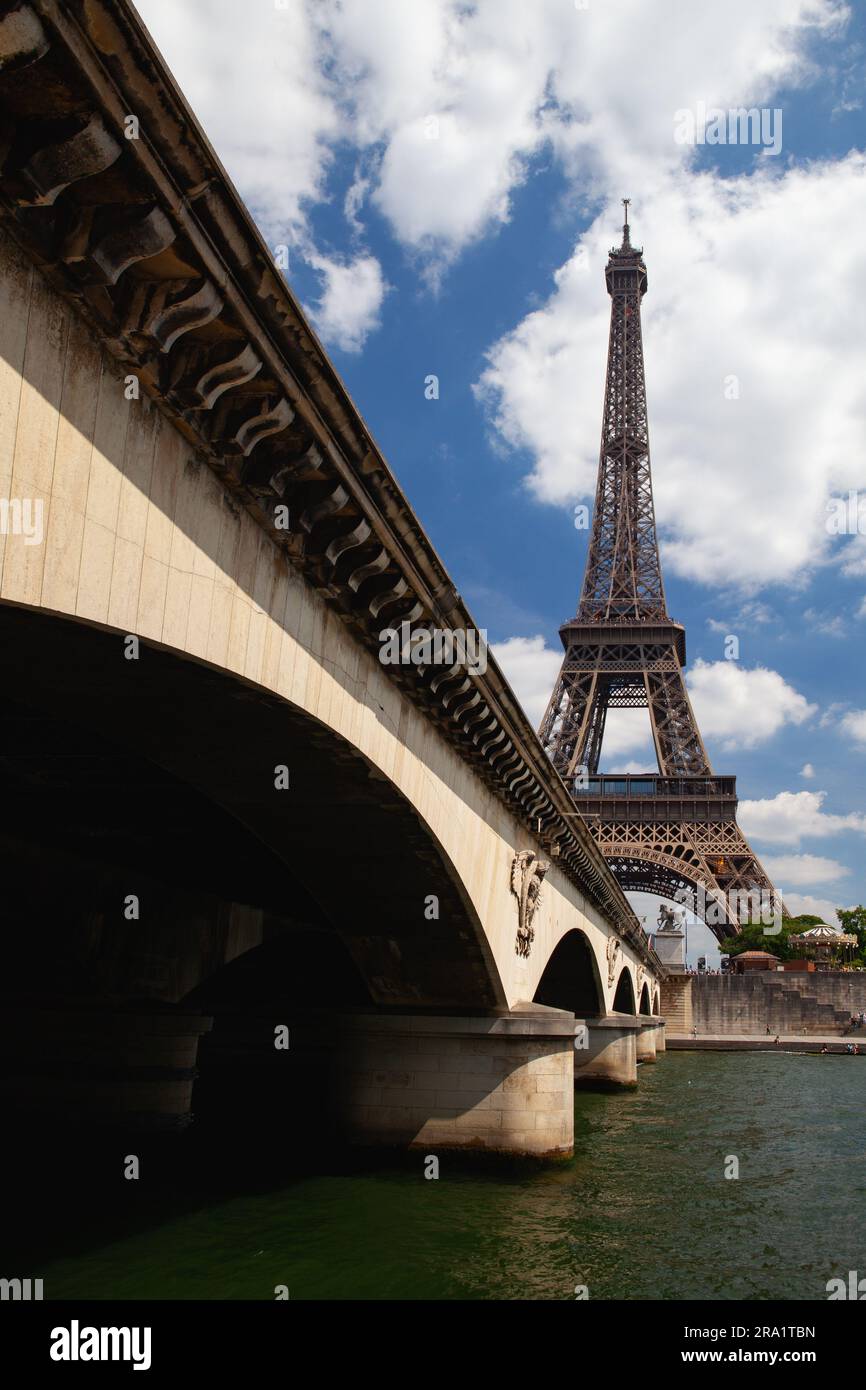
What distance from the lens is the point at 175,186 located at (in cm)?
718

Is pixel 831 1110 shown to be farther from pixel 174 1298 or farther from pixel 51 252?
pixel 51 252

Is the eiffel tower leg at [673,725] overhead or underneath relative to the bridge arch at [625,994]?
overhead

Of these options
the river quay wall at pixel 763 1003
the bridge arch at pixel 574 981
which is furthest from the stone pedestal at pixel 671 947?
the bridge arch at pixel 574 981

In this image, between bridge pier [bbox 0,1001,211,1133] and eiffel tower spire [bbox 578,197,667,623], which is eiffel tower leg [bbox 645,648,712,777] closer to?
eiffel tower spire [bbox 578,197,667,623]

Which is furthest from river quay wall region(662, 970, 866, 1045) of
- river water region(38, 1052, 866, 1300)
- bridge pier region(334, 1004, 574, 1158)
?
bridge pier region(334, 1004, 574, 1158)

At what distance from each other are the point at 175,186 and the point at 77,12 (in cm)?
130

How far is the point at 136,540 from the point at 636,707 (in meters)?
99.0

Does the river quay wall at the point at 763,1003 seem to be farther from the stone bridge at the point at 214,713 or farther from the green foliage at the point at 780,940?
the stone bridge at the point at 214,713

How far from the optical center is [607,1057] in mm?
41000

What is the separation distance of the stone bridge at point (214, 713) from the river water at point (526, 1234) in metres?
2.42

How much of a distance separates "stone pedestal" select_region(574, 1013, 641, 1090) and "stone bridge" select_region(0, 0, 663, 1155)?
12545 mm

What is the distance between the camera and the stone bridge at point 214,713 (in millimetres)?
6750

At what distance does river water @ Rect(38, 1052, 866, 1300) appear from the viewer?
1289cm
